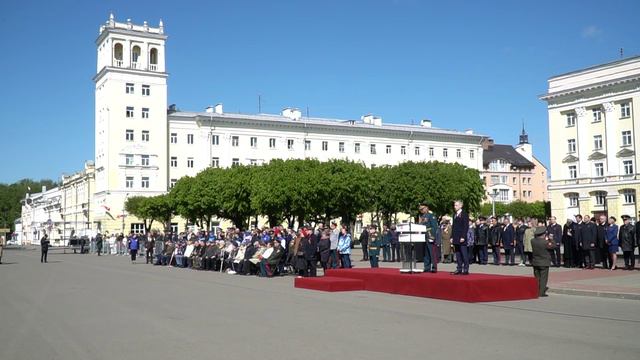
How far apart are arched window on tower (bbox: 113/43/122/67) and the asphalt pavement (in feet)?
223

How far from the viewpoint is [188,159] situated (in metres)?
84.3

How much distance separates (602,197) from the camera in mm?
69062

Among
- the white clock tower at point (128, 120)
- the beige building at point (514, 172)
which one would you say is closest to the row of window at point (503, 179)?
the beige building at point (514, 172)

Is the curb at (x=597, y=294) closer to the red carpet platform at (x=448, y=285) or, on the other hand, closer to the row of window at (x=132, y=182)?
the red carpet platform at (x=448, y=285)

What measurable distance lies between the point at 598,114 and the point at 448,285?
60487mm

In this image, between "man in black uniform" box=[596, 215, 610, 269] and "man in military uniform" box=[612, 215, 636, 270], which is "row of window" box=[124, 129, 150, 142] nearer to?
"man in black uniform" box=[596, 215, 610, 269]

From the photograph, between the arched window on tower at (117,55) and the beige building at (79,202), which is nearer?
the arched window on tower at (117,55)

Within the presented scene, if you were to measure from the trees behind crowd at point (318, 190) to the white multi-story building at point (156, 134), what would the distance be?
17.6 meters

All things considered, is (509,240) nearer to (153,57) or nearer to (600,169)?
(600,169)

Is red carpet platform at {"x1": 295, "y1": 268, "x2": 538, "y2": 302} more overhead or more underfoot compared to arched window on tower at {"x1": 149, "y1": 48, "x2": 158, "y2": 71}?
more underfoot

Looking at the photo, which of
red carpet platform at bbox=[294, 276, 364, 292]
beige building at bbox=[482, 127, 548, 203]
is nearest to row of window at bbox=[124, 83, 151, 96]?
beige building at bbox=[482, 127, 548, 203]

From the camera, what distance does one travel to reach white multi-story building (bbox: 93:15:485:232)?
8000 cm

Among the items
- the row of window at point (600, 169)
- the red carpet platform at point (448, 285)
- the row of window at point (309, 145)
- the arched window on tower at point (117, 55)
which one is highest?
the arched window on tower at point (117, 55)

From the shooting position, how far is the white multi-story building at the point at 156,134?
8000cm
